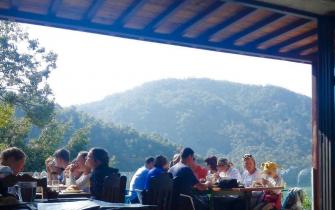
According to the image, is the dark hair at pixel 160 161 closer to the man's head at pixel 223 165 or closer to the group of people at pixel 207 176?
the group of people at pixel 207 176

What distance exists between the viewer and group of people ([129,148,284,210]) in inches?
206

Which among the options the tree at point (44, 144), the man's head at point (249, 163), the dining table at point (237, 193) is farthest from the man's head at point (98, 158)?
the tree at point (44, 144)

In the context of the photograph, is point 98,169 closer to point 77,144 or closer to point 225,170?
point 225,170

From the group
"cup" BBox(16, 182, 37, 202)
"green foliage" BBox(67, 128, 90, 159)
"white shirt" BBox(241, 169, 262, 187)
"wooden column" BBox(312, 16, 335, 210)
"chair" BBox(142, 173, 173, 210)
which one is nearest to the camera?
"cup" BBox(16, 182, 37, 202)

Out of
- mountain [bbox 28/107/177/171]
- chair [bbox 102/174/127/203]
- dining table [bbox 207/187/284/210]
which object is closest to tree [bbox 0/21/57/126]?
mountain [bbox 28/107/177/171]

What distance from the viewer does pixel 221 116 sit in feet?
130

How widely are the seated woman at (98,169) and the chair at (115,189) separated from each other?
0.80 metres

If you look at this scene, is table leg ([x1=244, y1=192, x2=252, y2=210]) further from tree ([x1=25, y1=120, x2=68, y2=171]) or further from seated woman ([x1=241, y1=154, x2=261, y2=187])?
tree ([x1=25, y1=120, x2=68, y2=171])

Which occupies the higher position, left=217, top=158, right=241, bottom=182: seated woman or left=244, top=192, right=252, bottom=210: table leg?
left=217, top=158, right=241, bottom=182: seated woman

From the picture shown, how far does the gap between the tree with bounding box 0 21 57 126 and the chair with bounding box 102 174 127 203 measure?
635 inches

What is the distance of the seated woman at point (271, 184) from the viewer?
238 inches

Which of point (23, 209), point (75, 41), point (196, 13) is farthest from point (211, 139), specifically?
point (23, 209)

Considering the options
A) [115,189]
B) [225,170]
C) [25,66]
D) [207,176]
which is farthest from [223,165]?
[25,66]

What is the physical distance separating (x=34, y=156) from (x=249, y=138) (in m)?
22.0
